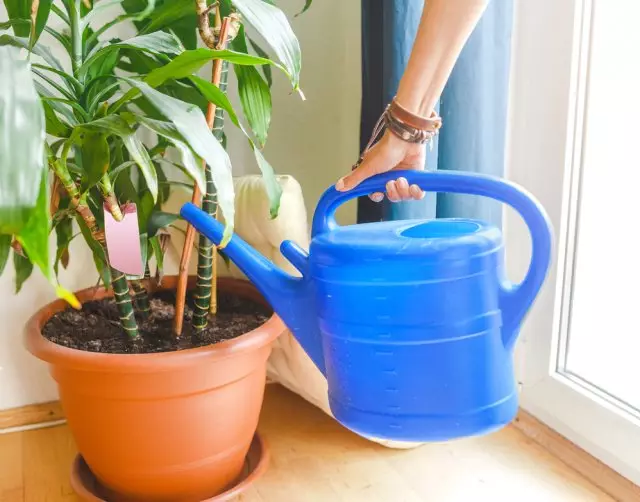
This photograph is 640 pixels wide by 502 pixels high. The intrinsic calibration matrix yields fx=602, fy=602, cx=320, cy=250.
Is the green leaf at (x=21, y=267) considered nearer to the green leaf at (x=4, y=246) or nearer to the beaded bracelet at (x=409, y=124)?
the green leaf at (x=4, y=246)

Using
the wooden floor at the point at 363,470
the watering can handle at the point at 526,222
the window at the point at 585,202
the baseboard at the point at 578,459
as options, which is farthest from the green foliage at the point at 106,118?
the baseboard at the point at 578,459

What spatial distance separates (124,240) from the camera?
2.38ft

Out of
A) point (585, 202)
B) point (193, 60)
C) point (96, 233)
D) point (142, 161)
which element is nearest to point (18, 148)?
point (142, 161)

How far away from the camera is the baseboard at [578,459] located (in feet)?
3.03

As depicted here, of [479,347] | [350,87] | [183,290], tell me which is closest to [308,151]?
[350,87]

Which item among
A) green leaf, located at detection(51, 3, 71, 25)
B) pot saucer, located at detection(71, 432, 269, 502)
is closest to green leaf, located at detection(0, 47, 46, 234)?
green leaf, located at detection(51, 3, 71, 25)

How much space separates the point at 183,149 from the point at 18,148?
18 centimetres

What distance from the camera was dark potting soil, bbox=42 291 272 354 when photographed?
87cm

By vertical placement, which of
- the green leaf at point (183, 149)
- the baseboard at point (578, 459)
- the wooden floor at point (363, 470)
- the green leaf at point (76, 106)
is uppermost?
the green leaf at point (76, 106)

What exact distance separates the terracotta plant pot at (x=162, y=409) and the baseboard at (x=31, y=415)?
1.11 feet

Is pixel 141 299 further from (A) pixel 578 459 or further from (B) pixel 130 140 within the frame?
(A) pixel 578 459

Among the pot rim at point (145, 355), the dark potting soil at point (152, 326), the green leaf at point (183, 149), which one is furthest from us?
the dark potting soil at point (152, 326)

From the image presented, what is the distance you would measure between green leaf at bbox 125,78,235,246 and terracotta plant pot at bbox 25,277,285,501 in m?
0.27

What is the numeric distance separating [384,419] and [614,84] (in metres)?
0.69
